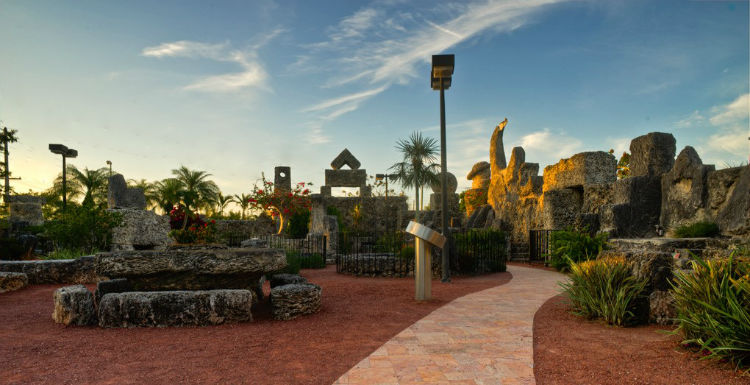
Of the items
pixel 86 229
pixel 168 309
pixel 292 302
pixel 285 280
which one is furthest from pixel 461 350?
pixel 86 229

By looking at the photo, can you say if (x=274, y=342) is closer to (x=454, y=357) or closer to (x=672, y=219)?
(x=454, y=357)

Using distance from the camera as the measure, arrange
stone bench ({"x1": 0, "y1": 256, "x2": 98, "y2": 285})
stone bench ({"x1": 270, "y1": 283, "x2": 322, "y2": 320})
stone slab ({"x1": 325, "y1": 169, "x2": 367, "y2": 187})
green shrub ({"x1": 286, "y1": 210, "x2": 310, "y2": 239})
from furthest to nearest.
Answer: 1. stone slab ({"x1": 325, "y1": 169, "x2": 367, "y2": 187})
2. green shrub ({"x1": 286, "y1": 210, "x2": 310, "y2": 239})
3. stone bench ({"x1": 0, "y1": 256, "x2": 98, "y2": 285})
4. stone bench ({"x1": 270, "y1": 283, "x2": 322, "y2": 320})

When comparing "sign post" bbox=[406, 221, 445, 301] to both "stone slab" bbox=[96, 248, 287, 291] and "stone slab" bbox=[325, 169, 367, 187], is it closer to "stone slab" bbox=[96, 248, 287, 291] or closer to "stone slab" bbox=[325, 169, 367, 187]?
"stone slab" bbox=[96, 248, 287, 291]

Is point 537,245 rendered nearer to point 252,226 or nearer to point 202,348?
point 202,348

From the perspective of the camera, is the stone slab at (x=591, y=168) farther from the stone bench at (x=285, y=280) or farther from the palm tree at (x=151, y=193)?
the palm tree at (x=151, y=193)

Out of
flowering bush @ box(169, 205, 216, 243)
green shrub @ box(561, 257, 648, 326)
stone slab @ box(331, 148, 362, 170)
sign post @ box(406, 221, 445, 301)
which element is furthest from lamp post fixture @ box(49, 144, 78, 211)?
green shrub @ box(561, 257, 648, 326)

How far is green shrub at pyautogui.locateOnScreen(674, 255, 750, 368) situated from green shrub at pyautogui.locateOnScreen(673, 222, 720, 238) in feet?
11.8

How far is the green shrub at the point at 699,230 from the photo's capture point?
7441mm

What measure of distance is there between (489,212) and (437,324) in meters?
15.0

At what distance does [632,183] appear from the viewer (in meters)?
9.91

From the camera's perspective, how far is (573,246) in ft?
35.5

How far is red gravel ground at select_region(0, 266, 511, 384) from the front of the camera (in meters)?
3.63

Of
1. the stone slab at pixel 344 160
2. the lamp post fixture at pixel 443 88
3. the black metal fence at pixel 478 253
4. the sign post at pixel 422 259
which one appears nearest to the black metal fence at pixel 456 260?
the black metal fence at pixel 478 253

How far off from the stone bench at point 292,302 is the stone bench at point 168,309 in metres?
0.49
